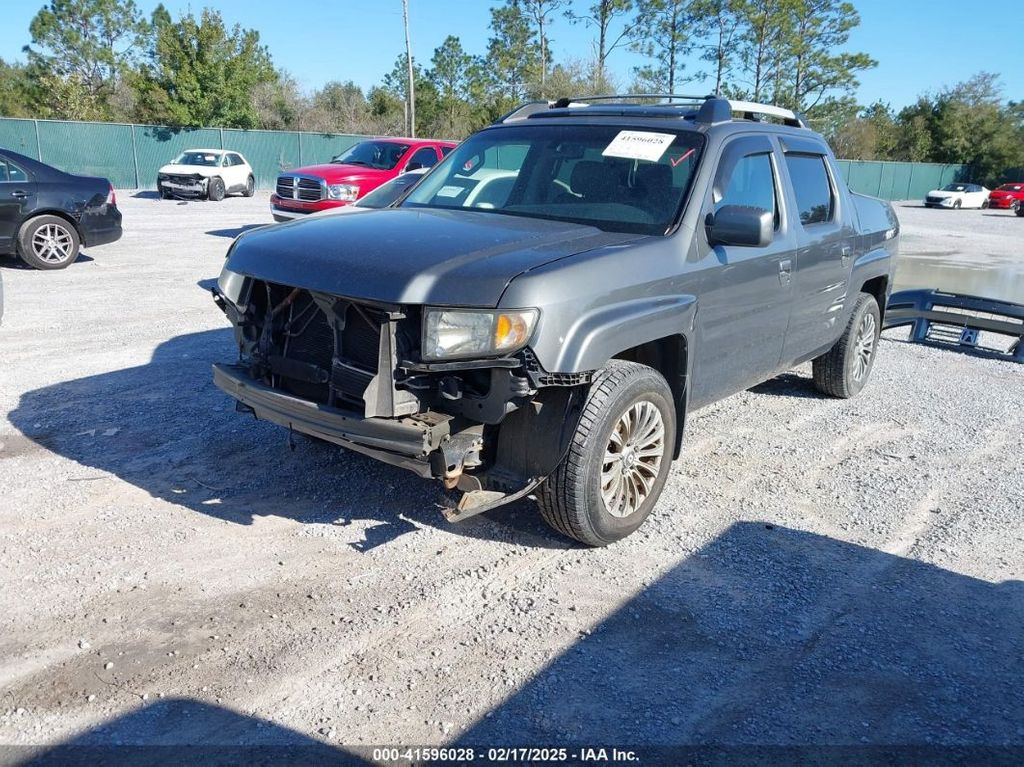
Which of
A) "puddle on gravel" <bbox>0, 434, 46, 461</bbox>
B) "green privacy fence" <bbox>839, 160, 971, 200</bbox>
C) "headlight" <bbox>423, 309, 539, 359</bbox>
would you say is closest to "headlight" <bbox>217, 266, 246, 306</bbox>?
"headlight" <bbox>423, 309, 539, 359</bbox>

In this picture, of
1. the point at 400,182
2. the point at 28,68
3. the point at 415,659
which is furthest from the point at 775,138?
the point at 28,68

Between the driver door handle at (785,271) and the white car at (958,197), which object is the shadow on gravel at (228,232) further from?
the white car at (958,197)

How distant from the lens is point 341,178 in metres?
14.7

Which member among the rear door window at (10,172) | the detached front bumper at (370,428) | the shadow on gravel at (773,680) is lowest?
the shadow on gravel at (773,680)

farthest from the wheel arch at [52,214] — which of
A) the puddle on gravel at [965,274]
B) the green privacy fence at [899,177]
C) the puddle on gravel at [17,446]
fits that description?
the green privacy fence at [899,177]

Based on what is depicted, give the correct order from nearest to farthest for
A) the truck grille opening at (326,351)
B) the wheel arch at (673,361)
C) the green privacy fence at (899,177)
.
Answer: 1. the truck grille opening at (326,351)
2. the wheel arch at (673,361)
3. the green privacy fence at (899,177)

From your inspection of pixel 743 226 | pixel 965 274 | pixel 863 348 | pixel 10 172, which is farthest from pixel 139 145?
pixel 743 226

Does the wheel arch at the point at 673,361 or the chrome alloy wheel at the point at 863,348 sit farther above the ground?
the wheel arch at the point at 673,361

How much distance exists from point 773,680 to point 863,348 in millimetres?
4391

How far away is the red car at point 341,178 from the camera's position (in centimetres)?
1448

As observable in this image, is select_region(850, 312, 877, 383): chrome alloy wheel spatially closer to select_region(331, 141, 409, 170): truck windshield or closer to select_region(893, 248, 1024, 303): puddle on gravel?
select_region(893, 248, 1024, 303): puddle on gravel

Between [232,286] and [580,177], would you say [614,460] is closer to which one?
[580,177]

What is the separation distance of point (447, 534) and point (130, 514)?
1.61 meters

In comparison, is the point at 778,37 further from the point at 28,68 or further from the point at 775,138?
the point at 775,138
